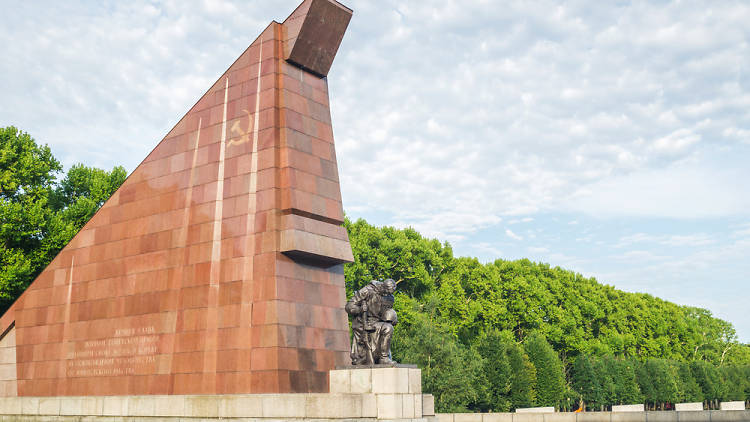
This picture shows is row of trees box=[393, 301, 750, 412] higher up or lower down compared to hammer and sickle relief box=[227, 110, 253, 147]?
lower down

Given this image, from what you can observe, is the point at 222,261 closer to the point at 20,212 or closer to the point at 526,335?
the point at 20,212

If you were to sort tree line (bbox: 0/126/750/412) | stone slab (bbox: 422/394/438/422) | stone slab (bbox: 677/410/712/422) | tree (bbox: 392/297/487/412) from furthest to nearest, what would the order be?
tree (bbox: 392/297/487/412), tree line (bbox: 0/126/750/412), stone slab (bbox: 677/410/712/422), stone slab (bbox: 422/394/438/422)

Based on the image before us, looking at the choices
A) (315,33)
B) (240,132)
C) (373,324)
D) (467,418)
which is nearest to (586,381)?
(467,418)

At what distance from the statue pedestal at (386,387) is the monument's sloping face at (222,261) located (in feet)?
6.35

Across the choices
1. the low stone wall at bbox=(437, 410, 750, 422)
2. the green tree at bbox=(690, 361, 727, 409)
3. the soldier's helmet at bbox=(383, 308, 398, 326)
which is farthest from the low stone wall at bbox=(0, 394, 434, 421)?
the green tree at bbox=(690, 361, 727, 409)

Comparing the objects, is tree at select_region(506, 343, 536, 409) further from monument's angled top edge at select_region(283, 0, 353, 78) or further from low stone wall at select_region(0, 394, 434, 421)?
low stone wall at select_region(0, 394, 434, 421)

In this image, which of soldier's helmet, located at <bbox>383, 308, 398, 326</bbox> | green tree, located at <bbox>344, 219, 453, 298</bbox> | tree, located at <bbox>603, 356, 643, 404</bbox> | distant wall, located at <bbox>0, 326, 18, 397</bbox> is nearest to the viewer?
soldier's helmet, located at <bbox>383, 308, 398, 326</bbox>

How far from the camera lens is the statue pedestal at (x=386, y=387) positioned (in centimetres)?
1505

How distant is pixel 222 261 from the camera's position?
18.4 metres

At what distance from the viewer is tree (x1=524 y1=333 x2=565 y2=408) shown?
1892 inches

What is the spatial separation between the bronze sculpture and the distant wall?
44.1 ft

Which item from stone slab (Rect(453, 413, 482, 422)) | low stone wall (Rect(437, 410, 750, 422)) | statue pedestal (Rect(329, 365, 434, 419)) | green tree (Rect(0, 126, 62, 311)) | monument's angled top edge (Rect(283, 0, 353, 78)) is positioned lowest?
stone slab (Rect(453, 413, 482, 422))

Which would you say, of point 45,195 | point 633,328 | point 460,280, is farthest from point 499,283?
point 45,195

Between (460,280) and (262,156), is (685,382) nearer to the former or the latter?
(460,280)
